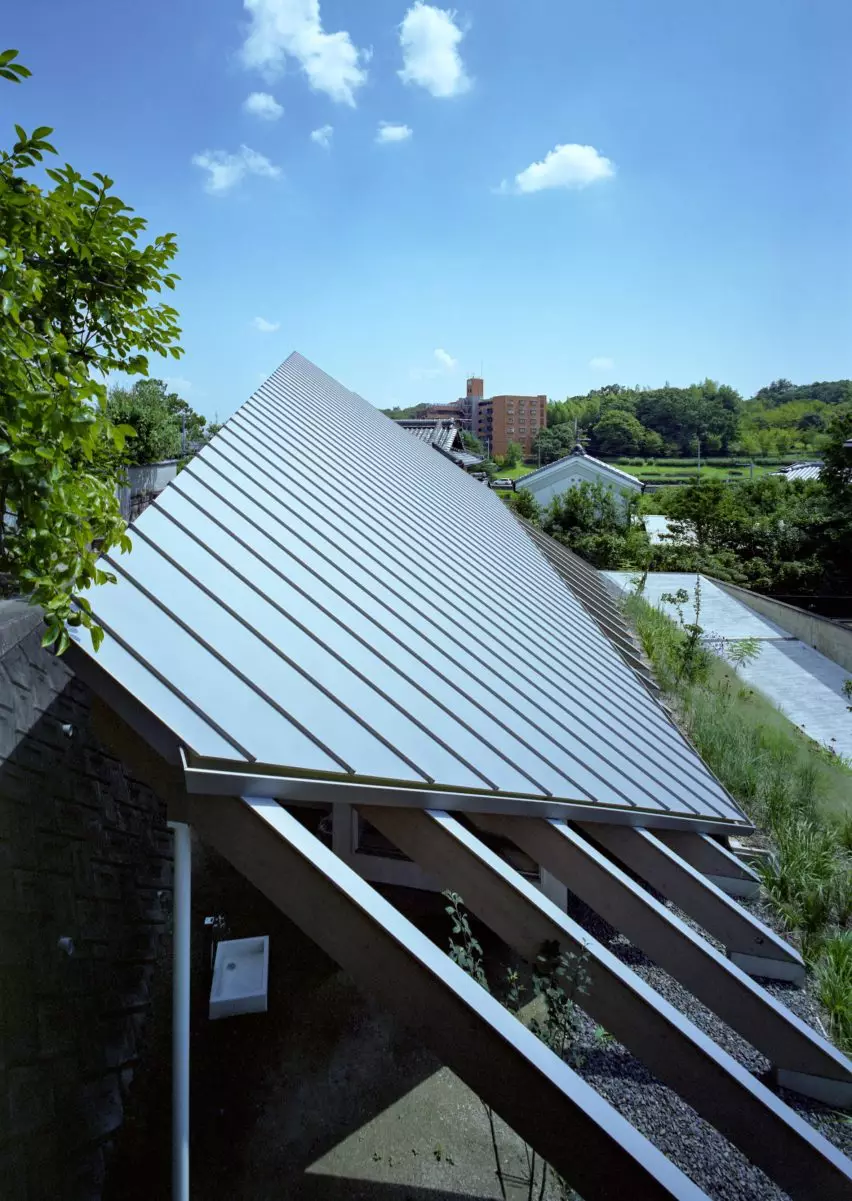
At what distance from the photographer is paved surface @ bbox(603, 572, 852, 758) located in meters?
13.7

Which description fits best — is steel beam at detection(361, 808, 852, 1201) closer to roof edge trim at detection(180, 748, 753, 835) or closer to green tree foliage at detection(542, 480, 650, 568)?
roof edge trim at detection(180, 748, 753, 835)

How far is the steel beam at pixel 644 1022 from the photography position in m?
2.95

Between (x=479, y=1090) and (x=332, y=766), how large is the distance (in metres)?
1.46

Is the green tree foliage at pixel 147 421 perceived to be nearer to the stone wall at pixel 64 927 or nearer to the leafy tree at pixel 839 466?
the stone wall at pixel 64 927

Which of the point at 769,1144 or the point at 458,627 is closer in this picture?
the point at 769,1144

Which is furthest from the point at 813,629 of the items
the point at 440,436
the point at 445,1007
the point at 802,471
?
the point at 802,471

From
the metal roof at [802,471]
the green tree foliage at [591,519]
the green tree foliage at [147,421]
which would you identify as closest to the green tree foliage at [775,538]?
the green tree foliage at [591,519]

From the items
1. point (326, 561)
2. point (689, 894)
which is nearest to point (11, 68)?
point (326, 561)

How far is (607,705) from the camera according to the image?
6.40m

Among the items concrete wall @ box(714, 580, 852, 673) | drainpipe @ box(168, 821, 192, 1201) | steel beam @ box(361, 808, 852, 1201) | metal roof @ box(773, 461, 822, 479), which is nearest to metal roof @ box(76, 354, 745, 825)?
steel beam @ box(361, 808, 852, 1201)

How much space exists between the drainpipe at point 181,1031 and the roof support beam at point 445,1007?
1.90ft

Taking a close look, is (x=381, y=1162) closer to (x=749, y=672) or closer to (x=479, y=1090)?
(x=479, y=1090)

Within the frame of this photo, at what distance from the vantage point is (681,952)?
3.82 meters

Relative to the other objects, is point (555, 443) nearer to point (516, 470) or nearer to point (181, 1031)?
point (516, 470)
